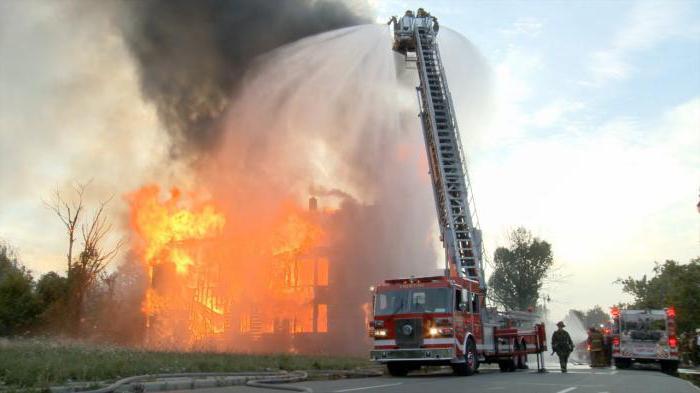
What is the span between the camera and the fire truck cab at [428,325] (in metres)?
15.5

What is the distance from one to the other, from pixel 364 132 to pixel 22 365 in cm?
2178

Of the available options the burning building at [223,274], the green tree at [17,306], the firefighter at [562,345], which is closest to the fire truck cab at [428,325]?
the firefighter at [562,345]

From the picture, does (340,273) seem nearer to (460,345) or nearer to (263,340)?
(263,340)

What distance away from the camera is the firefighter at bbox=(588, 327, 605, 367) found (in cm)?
2348

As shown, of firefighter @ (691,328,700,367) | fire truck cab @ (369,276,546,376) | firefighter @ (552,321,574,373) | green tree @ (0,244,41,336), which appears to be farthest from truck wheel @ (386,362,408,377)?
green tree @ (0,244,41,336)

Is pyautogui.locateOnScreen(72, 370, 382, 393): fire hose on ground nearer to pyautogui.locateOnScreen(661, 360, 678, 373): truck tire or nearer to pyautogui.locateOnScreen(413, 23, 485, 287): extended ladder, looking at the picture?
pyautogui.locateOnScreen(413, 23, 485, 287): extended ladder

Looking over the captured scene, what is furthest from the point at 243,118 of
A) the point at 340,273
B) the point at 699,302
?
the point at 699,302

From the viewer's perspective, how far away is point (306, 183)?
103 feet

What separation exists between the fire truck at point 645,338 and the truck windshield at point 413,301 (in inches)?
435

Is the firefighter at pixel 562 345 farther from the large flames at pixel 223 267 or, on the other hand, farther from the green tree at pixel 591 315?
the green tree at pixel 591 315

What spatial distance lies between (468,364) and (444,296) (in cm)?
205

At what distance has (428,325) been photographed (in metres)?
15.7

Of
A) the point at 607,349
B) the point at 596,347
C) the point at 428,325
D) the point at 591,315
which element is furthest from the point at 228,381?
the point at 591,315

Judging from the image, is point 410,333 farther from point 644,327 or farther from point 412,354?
point 644,327
